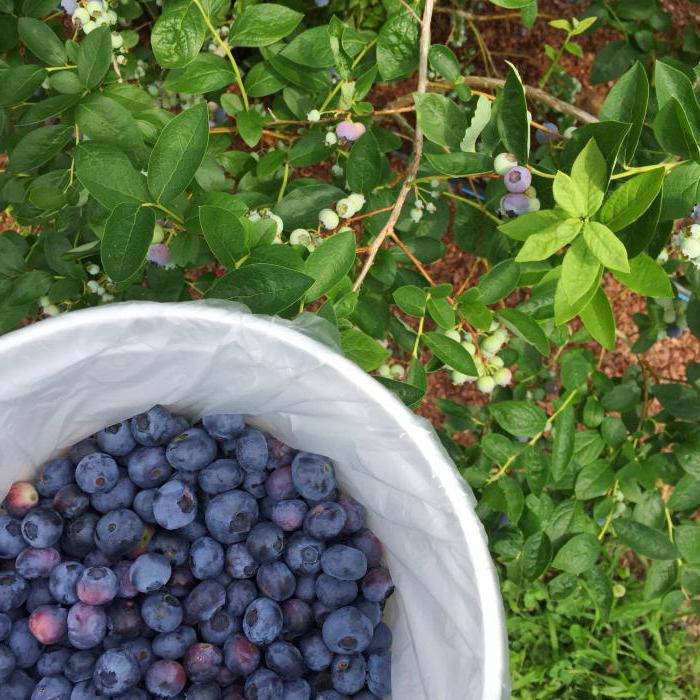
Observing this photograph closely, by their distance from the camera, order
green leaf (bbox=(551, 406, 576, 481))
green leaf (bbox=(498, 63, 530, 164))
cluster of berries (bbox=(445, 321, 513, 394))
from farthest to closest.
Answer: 1. green leaf (bbox=(551, 406, 576, 481))
2. cluster of berries (bbox=(445, 321, 513, 394))
3. green leaf (bbox=(498, 63, 530, 164))

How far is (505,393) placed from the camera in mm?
1557

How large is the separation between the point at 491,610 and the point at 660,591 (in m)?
0.80

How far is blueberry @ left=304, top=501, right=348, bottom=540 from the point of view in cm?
99

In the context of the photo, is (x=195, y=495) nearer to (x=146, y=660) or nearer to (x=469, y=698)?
(x=146, y=660)

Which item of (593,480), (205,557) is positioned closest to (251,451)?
(205,557)

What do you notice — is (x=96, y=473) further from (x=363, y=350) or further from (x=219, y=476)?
(x=363, y=350)

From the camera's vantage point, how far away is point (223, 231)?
881mm

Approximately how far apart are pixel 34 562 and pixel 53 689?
0.55ft

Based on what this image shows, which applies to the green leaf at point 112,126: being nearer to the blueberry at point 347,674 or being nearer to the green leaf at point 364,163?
the green leaf at point 364,163

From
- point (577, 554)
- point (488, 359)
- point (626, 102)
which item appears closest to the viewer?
point (626, 102)

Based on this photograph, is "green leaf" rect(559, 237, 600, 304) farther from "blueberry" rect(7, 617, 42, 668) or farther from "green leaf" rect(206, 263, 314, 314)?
"blueberry" rect(7, 617, 42, 668)

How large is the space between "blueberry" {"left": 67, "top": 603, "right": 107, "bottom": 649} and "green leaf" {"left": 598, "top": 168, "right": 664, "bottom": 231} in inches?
32.7

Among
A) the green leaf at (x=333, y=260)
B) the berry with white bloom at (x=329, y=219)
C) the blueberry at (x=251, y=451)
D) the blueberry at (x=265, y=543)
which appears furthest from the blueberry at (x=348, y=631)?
the berry with white bloom at (x=329, y=219)

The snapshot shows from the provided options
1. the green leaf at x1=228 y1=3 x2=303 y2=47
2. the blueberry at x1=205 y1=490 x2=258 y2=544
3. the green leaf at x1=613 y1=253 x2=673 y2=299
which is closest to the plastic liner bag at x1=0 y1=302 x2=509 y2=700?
the blueberry at x1=205 y1=490 x2=258 y2=544
